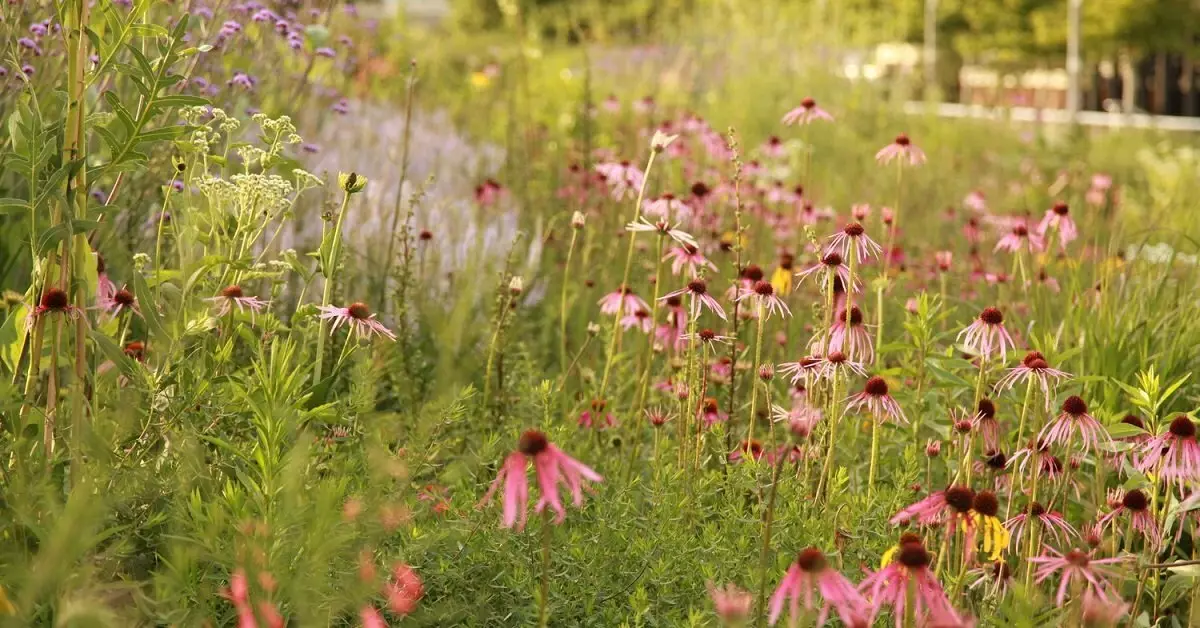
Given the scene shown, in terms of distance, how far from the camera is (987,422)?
2.29 m

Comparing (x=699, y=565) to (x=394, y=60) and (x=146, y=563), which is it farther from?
(x=394, y=60)

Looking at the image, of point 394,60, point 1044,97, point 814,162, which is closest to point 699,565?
point 814,162

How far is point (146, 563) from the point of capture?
6.41 feet

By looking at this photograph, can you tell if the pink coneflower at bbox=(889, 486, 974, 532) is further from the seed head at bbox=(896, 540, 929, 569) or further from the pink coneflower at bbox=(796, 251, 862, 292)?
the pink coneflower at bbox=(796, 251, 862, 292)

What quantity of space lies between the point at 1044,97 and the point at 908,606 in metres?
33.0

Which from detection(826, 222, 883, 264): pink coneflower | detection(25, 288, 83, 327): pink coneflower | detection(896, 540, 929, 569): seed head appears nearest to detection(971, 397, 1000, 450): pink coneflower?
detection(826, 222, 883, 264): pink coneflower

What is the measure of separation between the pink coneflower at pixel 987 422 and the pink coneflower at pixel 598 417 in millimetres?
811

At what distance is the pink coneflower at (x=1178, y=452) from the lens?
2.01 metres

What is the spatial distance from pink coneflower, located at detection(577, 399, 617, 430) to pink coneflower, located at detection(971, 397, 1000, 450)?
81 centimetres

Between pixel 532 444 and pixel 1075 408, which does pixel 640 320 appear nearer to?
pixel 1075 408

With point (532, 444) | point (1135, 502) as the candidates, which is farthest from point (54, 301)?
point (1135, 502)

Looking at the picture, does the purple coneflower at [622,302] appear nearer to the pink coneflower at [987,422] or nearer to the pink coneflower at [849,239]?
the pink coneflower at [849,239]

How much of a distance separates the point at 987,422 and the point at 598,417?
0.86 metres

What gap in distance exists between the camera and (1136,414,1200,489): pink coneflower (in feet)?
6.60
